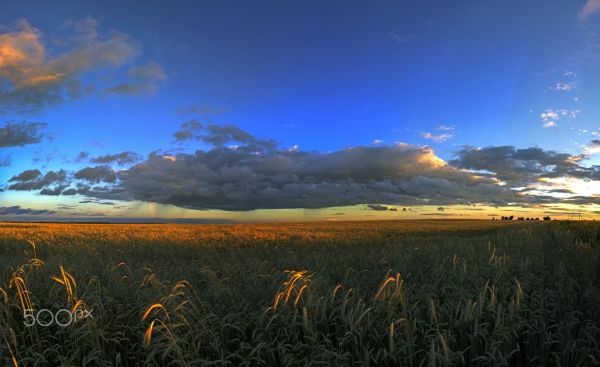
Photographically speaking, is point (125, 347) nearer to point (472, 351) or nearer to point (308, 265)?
point (472, 351)

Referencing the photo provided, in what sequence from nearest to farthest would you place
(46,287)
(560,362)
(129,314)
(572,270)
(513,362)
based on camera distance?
(560,362) < (513,362) < (129,314) < (46,287) < (572,270)

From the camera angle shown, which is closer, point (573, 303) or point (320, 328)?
point (320, 328)

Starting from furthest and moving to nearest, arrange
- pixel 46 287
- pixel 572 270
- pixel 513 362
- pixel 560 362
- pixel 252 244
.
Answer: pixel 252 244 → pixel 572 270 → pixel 46 287 → pixel 513 362 → pixel 560 362

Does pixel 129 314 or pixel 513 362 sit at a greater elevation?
pixel 129 314

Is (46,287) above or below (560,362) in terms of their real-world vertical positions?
above

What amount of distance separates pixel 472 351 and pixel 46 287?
7.65m

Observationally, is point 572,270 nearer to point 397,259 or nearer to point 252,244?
point 397,259

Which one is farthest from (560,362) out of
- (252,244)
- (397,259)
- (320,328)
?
(252,244)

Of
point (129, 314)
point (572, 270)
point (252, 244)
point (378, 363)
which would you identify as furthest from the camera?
point (252, 244)

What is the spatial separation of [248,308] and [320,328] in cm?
160

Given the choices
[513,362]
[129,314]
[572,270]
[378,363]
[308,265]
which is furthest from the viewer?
[308,265]

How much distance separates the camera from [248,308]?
6.52 m

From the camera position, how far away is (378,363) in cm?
456

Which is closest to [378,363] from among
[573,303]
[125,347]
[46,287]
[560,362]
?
[560,362]
